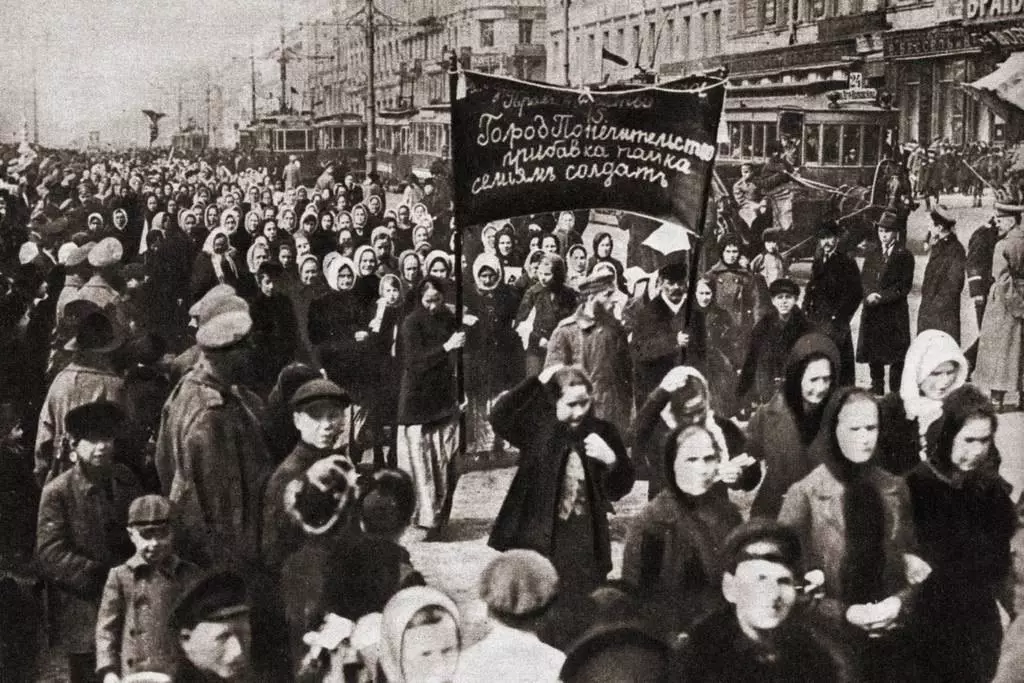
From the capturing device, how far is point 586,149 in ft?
18.5

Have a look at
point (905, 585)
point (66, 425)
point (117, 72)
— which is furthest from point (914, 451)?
point (117, 72)

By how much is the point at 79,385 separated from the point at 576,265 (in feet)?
7.60

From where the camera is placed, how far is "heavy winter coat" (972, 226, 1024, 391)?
20.0ft

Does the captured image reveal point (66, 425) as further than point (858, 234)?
No

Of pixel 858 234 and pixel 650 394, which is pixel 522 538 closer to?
pixel 650 394

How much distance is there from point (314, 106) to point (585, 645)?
3.02 m

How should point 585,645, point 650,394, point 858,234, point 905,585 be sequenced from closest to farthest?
point 585,645
point 905,585
point 650,394
point 858,234

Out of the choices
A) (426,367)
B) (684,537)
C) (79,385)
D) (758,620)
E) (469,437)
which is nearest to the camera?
(758,620)

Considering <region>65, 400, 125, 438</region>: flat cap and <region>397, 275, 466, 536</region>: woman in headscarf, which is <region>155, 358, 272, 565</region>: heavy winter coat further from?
<region>397, 275, 466, 536</region>: woman in headscarf

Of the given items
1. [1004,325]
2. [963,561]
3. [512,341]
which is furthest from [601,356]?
[1004,325]

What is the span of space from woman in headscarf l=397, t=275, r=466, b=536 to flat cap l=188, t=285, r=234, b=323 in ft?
2.67

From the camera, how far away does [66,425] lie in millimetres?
5316

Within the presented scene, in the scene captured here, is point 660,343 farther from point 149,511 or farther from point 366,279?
point 149,511

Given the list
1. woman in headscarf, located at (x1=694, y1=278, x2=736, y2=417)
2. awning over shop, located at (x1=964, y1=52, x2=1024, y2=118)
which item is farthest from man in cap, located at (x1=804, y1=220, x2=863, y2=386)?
awning over shop, located at (x1=964, y1=52, x2=1024, y2=118)
